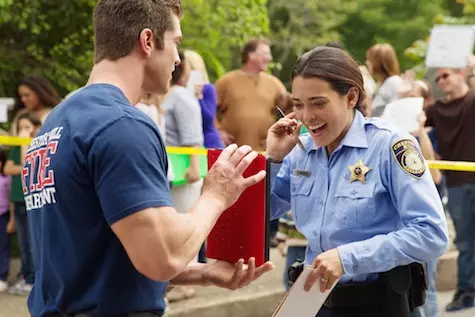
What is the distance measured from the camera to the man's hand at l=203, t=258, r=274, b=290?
3.05 meters

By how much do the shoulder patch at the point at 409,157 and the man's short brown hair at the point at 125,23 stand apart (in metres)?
1.11

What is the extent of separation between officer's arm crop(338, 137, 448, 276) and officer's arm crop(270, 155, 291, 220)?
601mm

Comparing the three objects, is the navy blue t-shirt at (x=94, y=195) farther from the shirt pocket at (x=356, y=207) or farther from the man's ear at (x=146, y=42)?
the shirt pocket at (x=356, y=207)

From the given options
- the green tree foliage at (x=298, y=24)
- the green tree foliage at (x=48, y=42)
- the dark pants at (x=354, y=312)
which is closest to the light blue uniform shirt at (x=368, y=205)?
the dark pants at (x=354, y=312)

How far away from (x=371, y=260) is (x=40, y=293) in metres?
1.19

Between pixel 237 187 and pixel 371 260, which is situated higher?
pixel 237 187

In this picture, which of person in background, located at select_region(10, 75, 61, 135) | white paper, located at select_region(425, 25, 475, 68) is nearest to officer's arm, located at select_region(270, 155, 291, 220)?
person in background, located at select_region(10, 75, 61, 135)

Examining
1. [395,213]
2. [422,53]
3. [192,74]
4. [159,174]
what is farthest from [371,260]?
[422,53]

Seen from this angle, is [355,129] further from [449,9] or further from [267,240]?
[449,9]

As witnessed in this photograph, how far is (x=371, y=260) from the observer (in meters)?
3.38

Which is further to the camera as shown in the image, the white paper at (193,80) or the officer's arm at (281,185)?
the white paper at (193,80)

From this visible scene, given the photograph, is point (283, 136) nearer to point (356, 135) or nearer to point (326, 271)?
point (356, 135)

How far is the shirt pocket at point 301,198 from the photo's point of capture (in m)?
3.72

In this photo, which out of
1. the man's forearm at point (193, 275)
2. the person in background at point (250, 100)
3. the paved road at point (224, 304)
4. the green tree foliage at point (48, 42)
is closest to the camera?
the man's forearm at point (193, 275)
